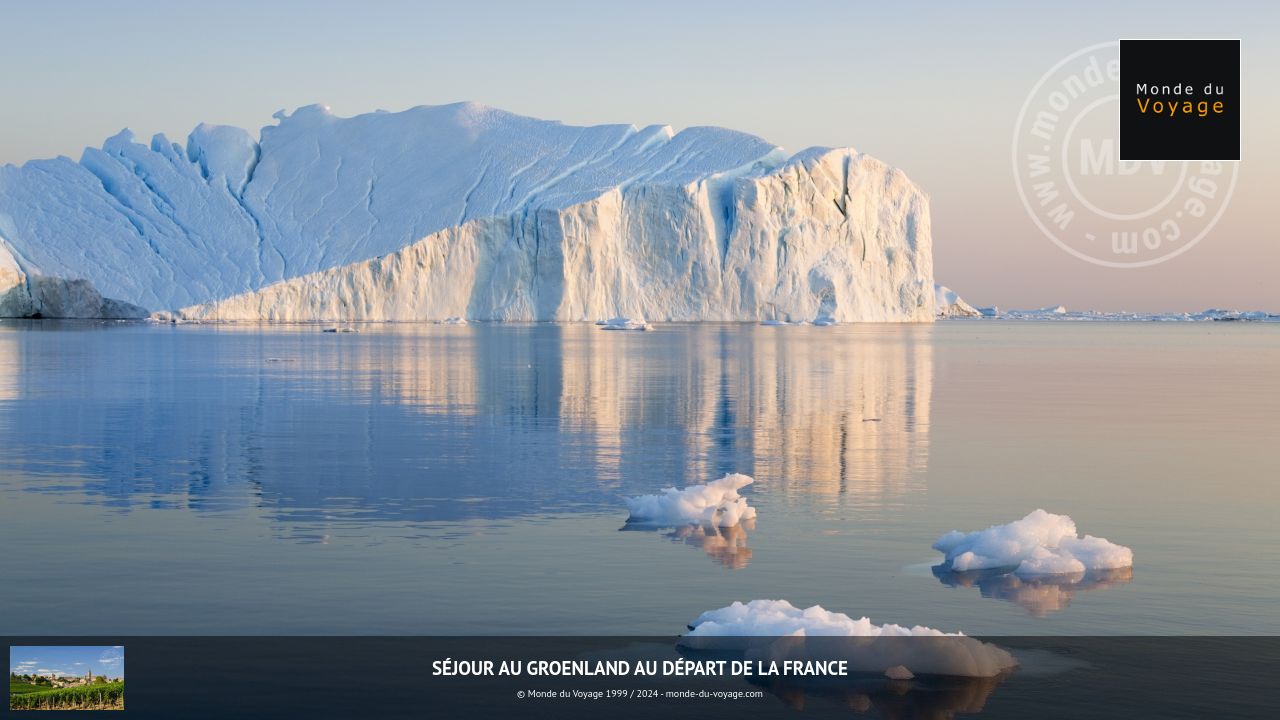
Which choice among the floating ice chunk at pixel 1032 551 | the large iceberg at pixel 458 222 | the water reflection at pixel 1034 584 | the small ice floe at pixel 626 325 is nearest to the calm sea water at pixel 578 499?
the water reflection at pixel 1034 584

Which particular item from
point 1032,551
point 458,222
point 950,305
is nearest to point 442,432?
point 1032,551

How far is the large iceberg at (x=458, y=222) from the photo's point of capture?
57500 mm

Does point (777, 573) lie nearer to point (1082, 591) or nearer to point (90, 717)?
point (1082, 591)

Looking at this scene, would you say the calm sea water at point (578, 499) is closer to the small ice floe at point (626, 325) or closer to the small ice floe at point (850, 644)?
the small ice floe at point (850, 644)

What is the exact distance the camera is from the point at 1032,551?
795cm

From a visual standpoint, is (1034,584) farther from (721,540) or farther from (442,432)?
(442,432)

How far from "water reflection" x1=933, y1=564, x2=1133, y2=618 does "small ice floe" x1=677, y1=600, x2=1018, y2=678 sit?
125 centimetres

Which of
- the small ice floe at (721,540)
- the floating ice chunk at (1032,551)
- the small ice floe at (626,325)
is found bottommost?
the small ice floe at (721,540)

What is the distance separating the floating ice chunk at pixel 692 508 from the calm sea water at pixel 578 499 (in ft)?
0.76

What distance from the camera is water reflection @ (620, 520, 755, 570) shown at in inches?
324

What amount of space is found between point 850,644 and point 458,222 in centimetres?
5533

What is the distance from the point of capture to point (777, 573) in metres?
7.78

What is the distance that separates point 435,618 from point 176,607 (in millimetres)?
1336

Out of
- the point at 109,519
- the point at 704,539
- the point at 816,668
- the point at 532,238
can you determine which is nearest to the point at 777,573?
the point at 704,539
